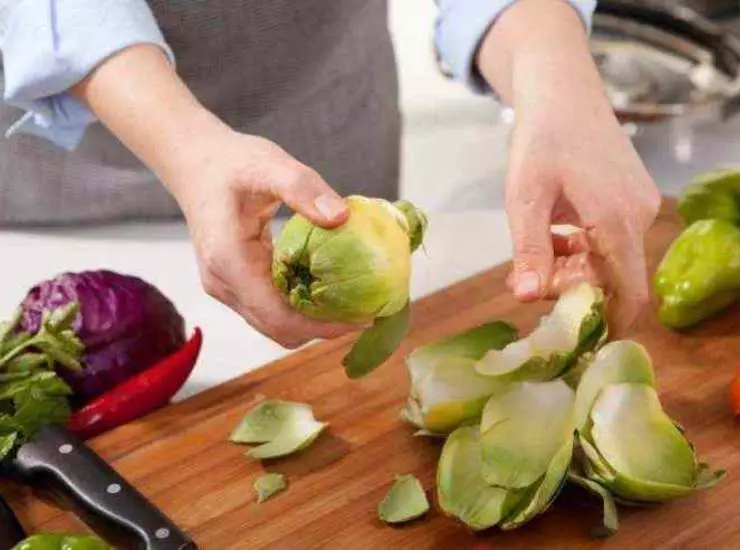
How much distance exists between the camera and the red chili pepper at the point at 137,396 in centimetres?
98

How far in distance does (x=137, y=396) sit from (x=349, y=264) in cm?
27

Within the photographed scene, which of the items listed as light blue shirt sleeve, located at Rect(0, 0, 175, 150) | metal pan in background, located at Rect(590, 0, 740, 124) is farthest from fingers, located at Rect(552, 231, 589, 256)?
metal pan in background, located at Rect(590, 0, 740, 124)

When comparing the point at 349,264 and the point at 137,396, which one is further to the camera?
the point at 137,396

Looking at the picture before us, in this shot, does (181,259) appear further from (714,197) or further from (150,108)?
(714,197)

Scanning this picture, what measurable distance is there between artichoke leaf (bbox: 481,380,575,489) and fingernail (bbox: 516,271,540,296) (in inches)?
2.9

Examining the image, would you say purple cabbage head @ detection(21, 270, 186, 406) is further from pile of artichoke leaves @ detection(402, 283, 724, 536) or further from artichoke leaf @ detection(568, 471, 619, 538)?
artichoke leaf @ detection(568, 471, 619, 538)

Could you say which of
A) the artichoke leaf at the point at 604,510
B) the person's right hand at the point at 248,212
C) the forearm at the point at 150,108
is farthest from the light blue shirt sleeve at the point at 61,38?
the artichoke leaf at the point at 604,510

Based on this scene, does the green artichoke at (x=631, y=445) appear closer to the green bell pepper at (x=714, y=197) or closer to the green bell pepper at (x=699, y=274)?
the green bell pepper at (x=699, y=274)

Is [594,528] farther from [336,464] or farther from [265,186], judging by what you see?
[265,186]

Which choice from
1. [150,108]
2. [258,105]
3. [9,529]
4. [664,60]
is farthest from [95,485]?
[664,60]

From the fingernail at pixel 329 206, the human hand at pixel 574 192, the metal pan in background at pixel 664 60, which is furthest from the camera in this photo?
the metal pan in background at pixel 664 60

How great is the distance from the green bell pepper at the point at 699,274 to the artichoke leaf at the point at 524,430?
0.71ft

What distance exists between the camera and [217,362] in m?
1.09

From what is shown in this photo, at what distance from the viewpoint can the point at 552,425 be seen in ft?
2.84
